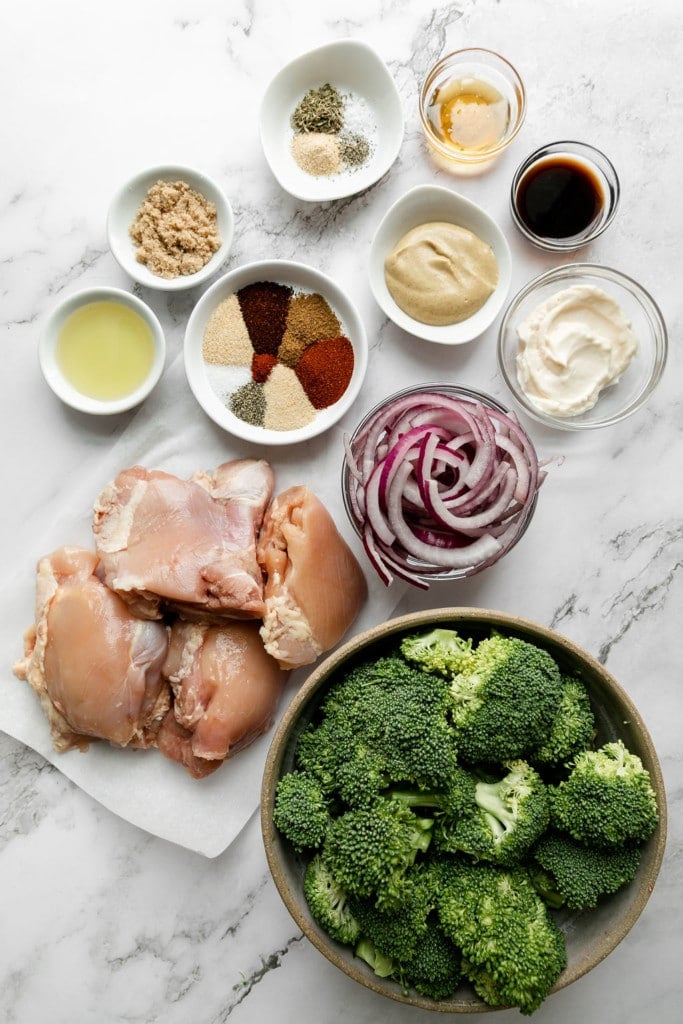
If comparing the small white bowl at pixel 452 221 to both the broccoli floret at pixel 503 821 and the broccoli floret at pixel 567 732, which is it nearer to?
the broccoli floret at pixel 567 732

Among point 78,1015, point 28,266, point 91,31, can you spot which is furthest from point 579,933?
point 91,31

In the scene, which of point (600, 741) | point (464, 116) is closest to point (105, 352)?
point (464, 116)

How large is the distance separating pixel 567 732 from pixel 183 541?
1.25 metres

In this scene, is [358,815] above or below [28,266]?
below

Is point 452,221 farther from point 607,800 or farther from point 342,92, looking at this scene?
point 607,800

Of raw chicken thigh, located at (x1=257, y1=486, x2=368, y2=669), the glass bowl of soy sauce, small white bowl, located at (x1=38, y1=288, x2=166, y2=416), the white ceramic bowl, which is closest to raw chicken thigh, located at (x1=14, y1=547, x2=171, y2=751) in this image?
raw chicken thigh, located at (x1=257, y1=486, x2=368, y2=669)

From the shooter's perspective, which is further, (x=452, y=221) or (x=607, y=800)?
(x=452, y=221)

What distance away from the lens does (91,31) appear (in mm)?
2670

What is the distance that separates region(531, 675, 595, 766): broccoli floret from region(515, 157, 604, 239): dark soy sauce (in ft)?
4.88

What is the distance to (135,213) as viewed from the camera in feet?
8.48

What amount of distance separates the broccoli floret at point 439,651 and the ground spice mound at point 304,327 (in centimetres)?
99

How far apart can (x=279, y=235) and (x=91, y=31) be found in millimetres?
925

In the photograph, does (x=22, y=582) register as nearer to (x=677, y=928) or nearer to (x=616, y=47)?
(x=677, y=928)

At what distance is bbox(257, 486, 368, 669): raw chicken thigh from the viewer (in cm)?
243
